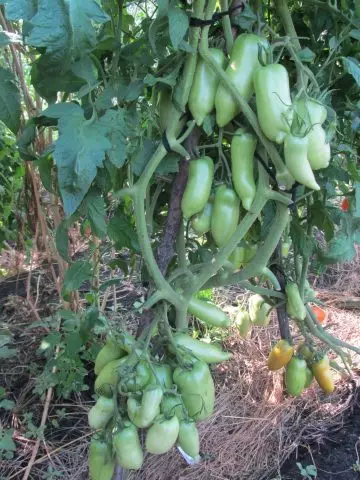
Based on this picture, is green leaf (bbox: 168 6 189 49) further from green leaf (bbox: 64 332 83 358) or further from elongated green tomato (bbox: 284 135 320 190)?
green leaf (bbox: 64 332 83 358)

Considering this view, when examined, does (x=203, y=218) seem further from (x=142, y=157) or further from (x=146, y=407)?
(x=146, y=407)

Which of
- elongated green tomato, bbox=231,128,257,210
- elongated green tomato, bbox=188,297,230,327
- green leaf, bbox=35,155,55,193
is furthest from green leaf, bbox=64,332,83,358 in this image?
elongated green tomato, bbox=231,128,257,210

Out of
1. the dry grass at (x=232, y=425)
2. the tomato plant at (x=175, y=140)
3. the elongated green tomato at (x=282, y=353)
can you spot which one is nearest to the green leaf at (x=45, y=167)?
the tomato plant at (x=175, y=140)

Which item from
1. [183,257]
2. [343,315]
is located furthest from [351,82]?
[343,315]

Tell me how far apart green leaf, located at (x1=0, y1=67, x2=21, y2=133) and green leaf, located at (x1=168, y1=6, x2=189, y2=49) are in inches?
9.8

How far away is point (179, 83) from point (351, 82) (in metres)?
0.37

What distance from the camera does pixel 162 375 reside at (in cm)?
93

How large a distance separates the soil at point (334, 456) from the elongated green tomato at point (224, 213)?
3.45 ft

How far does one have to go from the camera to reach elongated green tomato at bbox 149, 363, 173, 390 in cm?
90

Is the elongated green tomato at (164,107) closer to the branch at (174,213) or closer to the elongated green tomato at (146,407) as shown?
the branch at (174,213)

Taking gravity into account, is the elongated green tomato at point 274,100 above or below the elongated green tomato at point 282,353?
above

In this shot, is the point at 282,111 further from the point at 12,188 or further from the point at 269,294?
the point at 12,188

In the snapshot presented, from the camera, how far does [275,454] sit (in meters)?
1.71

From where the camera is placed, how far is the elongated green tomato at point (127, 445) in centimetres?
88
